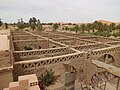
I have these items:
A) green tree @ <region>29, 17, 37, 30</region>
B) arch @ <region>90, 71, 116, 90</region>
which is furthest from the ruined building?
green tree @ <region>29, 17, 37, 30</region>

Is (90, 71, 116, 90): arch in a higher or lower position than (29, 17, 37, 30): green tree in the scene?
lower

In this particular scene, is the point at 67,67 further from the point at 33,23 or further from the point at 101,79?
the point at 33,23

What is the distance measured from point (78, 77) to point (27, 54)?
408cm

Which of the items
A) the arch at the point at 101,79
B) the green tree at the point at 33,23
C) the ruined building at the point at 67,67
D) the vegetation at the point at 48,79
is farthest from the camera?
the green tree at the point at 33,23

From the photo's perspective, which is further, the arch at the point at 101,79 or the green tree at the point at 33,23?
the green tree at the point at 33,23

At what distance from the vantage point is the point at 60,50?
32.9 ft

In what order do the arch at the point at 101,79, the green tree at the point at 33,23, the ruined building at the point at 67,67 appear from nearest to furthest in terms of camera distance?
the ruined building at the point at 67,67 < the arch at the point at 101,79 < the green tree at the point at 33,23

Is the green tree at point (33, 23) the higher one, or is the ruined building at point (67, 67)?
the green tree at point (33, 23)

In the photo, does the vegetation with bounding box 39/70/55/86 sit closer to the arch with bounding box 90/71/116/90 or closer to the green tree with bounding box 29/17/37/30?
the arch with bounding box 90/71/116/90

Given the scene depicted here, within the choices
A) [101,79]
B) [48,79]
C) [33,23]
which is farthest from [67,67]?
[33,23]

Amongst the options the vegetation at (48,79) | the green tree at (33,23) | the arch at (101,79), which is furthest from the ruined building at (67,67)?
the green tree at (33,23)

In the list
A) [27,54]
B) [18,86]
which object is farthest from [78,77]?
[18,86]

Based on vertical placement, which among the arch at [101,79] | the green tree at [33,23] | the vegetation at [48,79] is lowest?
the vegetation at [48,79]

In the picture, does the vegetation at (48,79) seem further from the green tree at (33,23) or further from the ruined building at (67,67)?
the green tree at (33,23)
